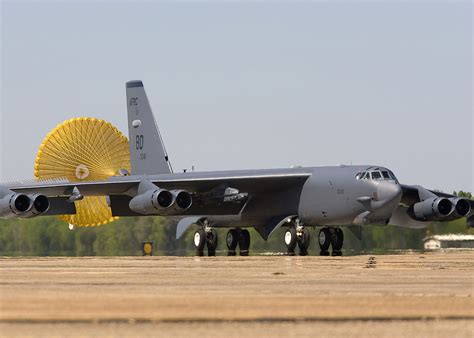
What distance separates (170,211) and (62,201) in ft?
24.9

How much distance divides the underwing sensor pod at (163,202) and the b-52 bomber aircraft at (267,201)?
36mm

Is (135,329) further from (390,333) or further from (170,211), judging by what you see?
(170,211)

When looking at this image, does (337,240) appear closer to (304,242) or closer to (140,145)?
(304,242)

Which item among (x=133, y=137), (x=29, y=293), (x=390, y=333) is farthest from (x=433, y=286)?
(x=133, y=137)

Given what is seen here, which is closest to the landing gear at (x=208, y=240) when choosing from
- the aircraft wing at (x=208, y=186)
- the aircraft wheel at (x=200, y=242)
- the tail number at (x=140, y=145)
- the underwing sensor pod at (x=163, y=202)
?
the aircraft wheel at (x=200, y=242)

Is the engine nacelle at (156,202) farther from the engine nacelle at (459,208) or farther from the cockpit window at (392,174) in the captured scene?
the engine nacelle at (459,208)

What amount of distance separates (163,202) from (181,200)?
66 cm

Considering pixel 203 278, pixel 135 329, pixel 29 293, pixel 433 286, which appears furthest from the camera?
pixel 203 278

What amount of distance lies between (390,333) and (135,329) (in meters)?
2.36

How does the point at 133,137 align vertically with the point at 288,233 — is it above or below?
above

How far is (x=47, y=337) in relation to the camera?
1028 centimetres

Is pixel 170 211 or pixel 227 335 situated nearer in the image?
pixel 227 335

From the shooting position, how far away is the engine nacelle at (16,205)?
143 feet

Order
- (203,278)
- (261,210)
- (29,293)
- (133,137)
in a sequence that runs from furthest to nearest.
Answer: (133,137), (261,210), (203,278), (29,293)
